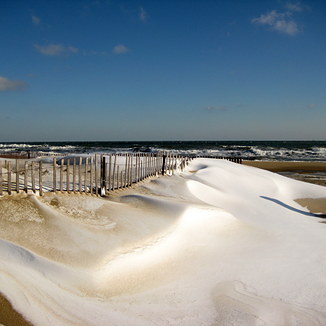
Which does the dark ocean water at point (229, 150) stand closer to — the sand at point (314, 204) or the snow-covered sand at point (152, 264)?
the sand at point (314, 204)

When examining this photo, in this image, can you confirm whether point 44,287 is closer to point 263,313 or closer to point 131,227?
point 131,227

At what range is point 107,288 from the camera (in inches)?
189

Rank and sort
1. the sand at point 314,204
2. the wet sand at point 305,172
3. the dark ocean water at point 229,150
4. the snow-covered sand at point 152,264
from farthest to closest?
the dark ocean water at point 229,150, the wet sand at point 305,172, the sand at point 314,204, the snow-covered sand at point 152,264

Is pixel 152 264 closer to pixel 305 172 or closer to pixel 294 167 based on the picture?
pixel 305 172

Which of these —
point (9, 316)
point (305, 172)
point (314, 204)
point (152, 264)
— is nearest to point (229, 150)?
point (305, 172)

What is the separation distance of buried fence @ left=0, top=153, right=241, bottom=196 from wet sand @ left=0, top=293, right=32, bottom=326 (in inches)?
136

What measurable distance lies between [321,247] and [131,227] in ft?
15.0

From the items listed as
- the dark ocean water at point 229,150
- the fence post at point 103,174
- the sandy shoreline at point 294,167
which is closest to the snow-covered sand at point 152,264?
the fence post at point 103,174

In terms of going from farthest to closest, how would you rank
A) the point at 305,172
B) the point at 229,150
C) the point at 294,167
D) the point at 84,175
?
the point at 229,150 → the point at 294,167 → the point at 305,172 → the point at 84,175

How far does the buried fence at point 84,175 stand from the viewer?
7.50 metres

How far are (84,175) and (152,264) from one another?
5891 mm

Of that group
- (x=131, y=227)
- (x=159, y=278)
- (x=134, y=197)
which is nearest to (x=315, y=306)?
(x=159, y=278)

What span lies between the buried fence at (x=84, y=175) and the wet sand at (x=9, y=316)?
11.4ft

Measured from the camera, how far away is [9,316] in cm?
379
